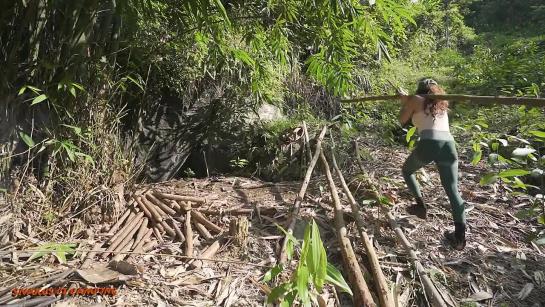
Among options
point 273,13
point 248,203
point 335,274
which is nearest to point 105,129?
point 248,203

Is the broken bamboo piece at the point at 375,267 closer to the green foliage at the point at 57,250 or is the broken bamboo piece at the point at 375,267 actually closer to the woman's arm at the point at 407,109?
the woman's arm at the point at 407,109

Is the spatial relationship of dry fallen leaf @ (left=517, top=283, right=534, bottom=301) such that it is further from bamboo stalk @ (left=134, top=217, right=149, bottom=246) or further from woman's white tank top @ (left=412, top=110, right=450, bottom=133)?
bamboo stalk @ (left=134, top=217, right=149, bottom=246)

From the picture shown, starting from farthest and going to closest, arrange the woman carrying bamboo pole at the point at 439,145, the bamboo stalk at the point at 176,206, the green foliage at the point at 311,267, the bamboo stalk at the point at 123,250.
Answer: the bamboo stalk at the point at 176,206 < the woman carrying bamboo pole at the point at 439,145 < the bamboo stalk at the point at 123,250 < the green foliage at the point at 311,267

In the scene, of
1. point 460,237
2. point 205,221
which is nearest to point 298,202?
point 205,221

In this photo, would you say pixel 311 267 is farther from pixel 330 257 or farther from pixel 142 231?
pixel 142 231

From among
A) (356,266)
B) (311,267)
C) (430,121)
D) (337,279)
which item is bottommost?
(356,266)

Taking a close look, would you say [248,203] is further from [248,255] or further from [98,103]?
[98,103]

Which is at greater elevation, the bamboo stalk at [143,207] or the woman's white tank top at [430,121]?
the woman's white tank top at [430,121]

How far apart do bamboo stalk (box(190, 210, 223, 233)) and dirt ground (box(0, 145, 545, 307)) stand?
0.28 feet

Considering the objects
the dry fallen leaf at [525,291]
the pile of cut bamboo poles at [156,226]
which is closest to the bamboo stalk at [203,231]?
the pile of cut bamboo poles at [156,226]

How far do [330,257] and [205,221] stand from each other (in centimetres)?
97

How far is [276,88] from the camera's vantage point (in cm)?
512

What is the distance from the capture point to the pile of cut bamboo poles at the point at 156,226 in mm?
2811

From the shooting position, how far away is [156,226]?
311 cm
